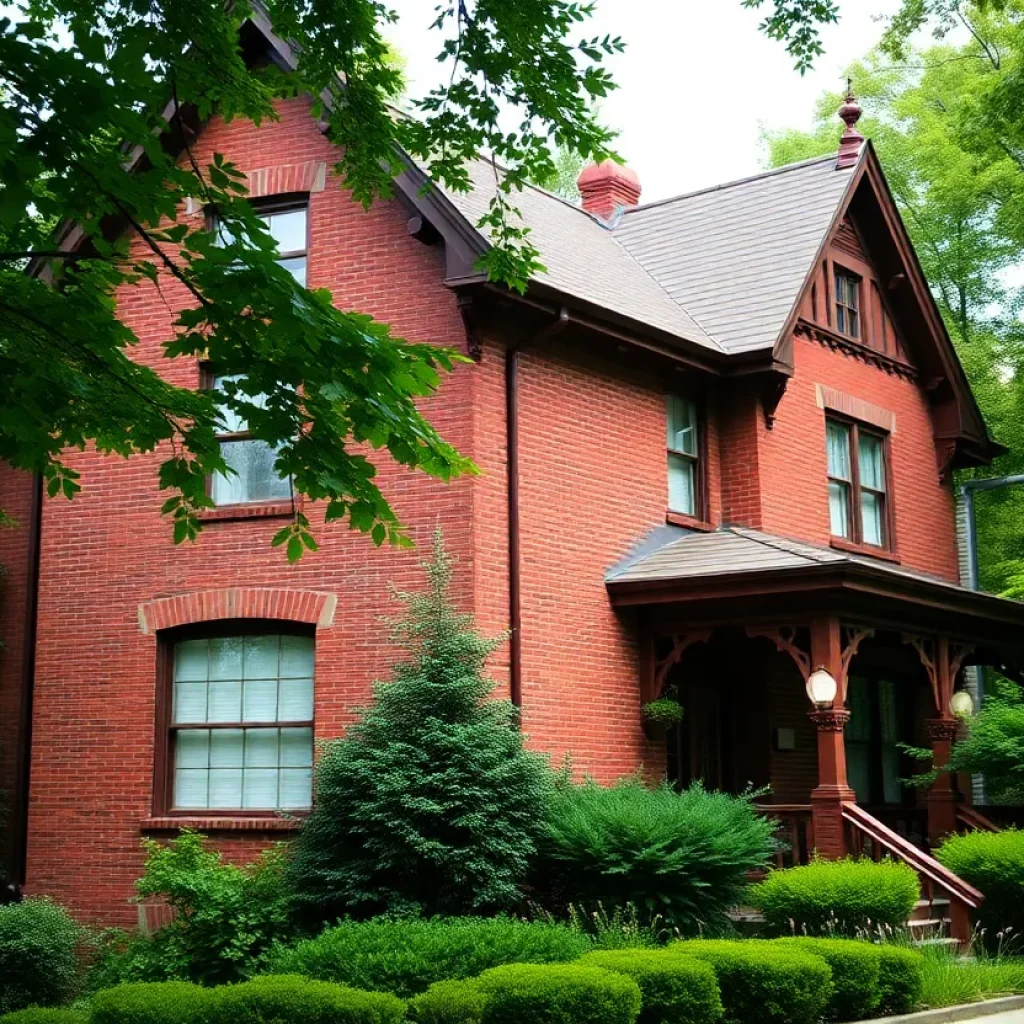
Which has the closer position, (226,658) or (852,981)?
(852,981)

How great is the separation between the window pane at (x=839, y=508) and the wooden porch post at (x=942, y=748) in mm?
2522

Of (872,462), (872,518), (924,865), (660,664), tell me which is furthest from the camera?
(872,462)

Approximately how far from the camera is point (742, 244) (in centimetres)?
2122

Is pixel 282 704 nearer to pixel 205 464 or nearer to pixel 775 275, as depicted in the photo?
pixel 205 464

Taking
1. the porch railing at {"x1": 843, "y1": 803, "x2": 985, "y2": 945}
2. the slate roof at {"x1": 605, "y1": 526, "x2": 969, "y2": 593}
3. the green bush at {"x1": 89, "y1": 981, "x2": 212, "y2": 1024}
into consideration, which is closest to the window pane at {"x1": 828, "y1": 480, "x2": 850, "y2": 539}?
the slate roof at {"x1": 605, "y1": 526, "x2": 969, "y2": 593}

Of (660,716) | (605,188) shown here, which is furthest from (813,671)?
(605,188)

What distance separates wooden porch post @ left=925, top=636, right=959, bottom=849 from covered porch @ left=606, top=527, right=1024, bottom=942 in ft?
0.06

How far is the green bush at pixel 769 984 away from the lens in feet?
36.4

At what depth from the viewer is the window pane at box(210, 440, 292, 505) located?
53.3ft

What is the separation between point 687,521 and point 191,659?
5.90 m

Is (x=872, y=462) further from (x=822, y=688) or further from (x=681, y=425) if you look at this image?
(x=822, y=688)

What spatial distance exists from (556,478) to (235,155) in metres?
5.23

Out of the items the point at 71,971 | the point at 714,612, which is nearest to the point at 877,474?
the point at 714,612

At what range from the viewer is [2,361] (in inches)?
356
